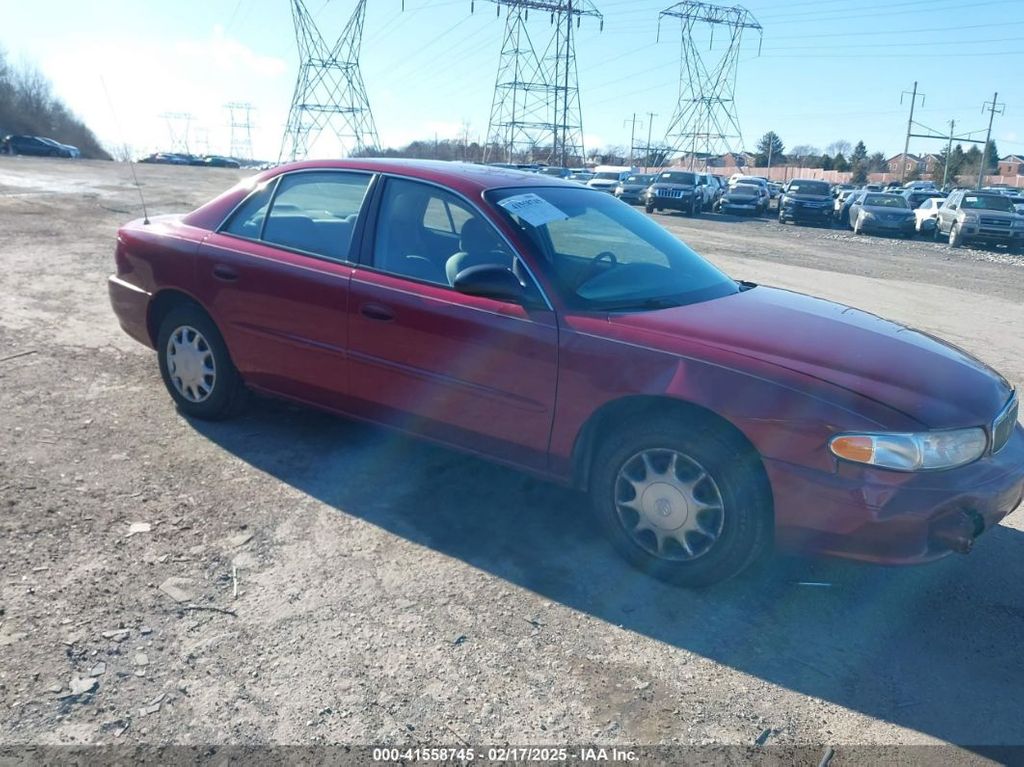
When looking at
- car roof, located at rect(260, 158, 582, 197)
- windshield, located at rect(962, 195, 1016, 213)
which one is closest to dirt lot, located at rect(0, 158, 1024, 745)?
car roof, located at rect(260, 158, 582, 197)

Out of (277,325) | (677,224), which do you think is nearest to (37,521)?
(277,325)

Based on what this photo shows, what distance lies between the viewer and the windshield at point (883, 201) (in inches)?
1053

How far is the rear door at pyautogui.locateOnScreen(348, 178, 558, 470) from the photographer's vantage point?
3697 mm

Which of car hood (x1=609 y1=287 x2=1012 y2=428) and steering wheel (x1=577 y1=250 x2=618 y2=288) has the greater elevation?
steering wheel (x1=577 y1=250 x2=618 y2=288)

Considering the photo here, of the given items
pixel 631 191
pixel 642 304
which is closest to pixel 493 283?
pixel 642 304

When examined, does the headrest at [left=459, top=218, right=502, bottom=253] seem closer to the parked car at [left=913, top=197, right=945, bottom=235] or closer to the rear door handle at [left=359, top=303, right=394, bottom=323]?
the rear door handle at [left=359, top=303, right=394, bottom=323]

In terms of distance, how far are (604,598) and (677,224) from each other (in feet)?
77.6

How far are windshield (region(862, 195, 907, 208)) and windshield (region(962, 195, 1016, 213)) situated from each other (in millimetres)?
2520

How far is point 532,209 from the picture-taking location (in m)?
4.08

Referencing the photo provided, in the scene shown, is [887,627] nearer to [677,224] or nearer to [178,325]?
[178,325]

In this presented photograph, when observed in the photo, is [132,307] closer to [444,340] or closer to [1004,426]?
[444,340]

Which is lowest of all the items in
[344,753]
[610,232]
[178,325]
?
[344,753]

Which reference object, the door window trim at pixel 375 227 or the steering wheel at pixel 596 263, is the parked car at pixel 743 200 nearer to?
the steering wheel at pixel 596 263

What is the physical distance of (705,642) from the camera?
3.12 meters
